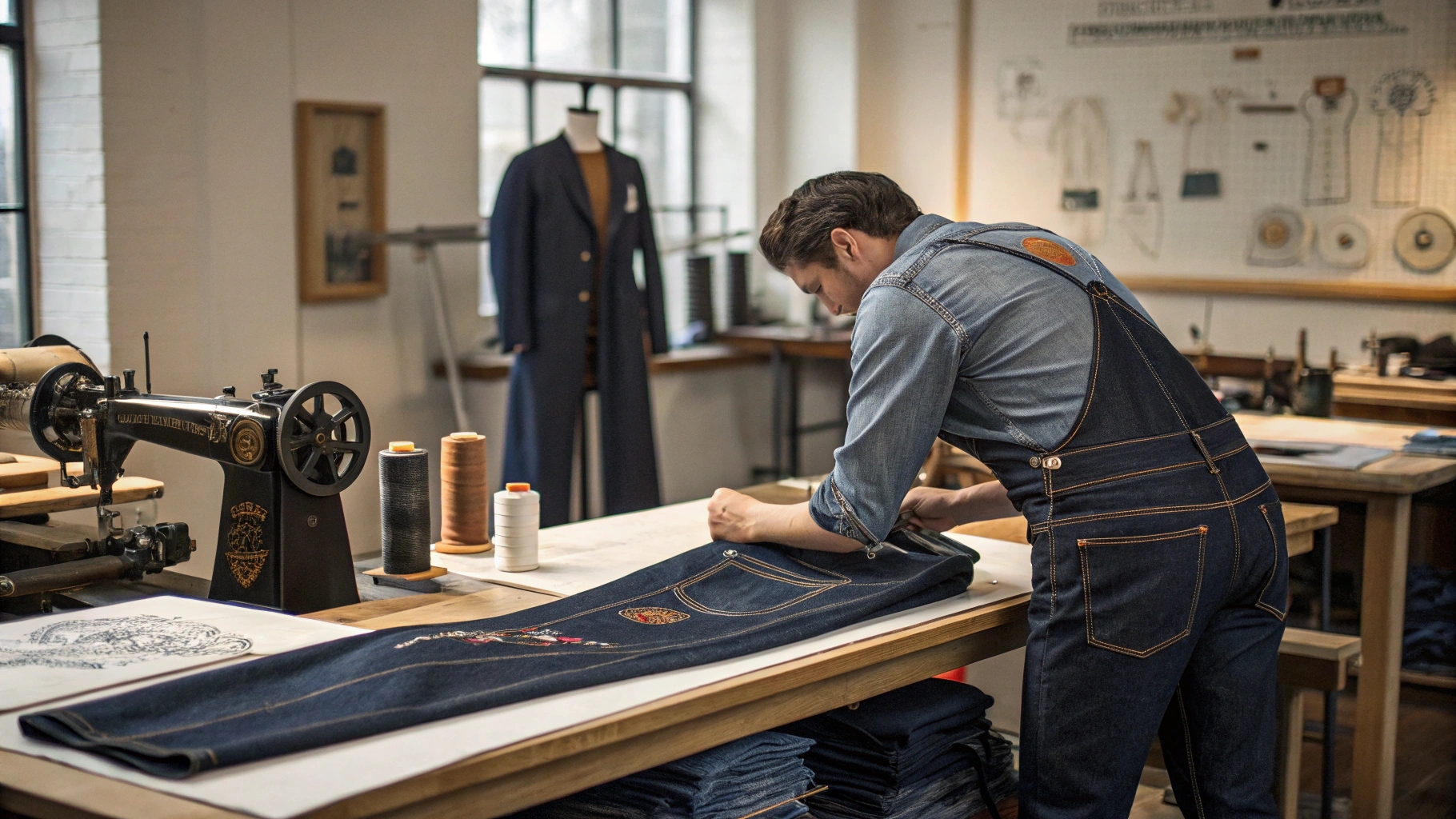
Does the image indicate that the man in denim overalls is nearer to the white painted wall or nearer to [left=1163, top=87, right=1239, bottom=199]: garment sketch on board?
[left=1163, top=87, right=1239, bottom=199]: garment sketch on board

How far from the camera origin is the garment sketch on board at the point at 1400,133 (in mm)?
6020

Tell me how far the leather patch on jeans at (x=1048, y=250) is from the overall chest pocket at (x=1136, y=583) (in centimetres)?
44

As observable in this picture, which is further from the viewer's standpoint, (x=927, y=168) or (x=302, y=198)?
(x=927, y=168)

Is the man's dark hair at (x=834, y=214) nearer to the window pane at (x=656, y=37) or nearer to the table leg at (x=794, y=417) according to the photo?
the table leg at (x=794, y=417)

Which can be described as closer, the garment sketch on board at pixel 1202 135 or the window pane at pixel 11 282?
the window pane at pixel 11 282

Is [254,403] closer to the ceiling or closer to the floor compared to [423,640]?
closer to the ceiling

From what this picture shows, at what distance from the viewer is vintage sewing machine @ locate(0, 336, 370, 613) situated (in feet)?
7.07

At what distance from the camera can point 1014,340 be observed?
7.10ft

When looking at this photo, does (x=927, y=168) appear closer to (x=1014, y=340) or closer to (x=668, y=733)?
(x=1014, y=340)

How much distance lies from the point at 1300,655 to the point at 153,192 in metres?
3.90

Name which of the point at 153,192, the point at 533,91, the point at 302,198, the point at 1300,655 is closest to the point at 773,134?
the point at 533,91

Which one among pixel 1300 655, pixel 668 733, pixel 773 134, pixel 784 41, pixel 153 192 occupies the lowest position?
pixel 1300 655

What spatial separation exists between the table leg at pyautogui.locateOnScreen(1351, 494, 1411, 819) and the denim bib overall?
1384 millimetres

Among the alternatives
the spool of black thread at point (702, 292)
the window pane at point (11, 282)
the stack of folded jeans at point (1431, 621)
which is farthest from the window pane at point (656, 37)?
the stack of folded jeans at point (1431, 621)
